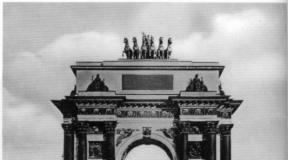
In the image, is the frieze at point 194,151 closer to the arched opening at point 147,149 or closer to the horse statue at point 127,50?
the arched opening at point 147,149

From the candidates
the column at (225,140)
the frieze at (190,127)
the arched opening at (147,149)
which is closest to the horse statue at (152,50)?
the frieze at (190,127)

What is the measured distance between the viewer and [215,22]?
34031 millimetres

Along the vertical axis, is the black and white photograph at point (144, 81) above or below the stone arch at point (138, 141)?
above

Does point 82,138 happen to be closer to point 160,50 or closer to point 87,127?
point 87,127

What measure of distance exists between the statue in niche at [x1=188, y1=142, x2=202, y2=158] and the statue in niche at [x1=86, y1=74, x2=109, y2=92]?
2.69 metres

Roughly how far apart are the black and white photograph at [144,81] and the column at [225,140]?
0.04 meters

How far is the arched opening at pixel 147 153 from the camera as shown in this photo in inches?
1427

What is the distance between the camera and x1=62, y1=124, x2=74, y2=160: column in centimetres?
3619

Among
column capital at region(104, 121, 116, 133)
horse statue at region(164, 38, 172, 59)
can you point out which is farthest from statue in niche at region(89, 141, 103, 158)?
horse statue at region(164, 38, 172, 59)

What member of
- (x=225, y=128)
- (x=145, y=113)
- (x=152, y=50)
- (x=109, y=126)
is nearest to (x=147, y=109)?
(x=145, y=113)

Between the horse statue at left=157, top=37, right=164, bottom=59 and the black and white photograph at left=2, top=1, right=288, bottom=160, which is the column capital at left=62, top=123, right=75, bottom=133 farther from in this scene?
the horse statue at left=157, top=37, right=164, bottom=59

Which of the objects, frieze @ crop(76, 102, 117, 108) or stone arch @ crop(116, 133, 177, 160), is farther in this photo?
stone arch @ crop(116, 133, 177, 160)

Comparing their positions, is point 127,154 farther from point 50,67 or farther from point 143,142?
point 50,67

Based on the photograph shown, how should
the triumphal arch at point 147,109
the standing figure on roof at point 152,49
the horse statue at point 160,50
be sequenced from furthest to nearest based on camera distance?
the triumphal arch at point 147,109, the standing figure on roof at point 152,49, the horse statue at point 160,50
